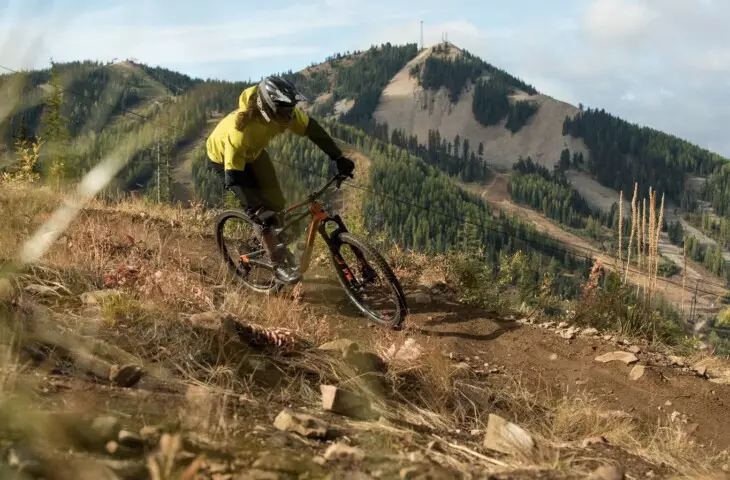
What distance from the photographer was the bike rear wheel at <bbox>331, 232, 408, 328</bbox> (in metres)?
6.77

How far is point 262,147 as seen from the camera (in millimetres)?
7133

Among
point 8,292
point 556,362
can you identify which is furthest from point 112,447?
point 556,362

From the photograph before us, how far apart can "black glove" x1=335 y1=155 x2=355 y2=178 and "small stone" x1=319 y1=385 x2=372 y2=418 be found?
3.49m

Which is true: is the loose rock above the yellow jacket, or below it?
below

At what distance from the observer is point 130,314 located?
479 centimetres

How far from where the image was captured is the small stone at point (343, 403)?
12.7 ft

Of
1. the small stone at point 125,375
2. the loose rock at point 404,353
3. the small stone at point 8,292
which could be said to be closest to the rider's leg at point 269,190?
the loose rock at point 404,353

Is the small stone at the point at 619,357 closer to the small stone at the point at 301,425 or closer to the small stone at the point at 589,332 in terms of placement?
the small stone at the point at 589,332

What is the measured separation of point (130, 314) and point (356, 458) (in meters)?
2.73

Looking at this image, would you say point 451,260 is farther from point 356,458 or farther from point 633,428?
point 356,458

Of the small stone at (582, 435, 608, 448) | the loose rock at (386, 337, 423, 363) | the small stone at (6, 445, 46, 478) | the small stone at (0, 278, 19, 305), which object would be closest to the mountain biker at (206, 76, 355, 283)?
the loose rock at (386, 337, 423, 363)

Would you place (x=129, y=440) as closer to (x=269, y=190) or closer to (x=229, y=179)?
(x=229, y=179)

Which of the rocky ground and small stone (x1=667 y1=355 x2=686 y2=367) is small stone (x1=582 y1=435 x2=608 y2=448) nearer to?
the rocky ground

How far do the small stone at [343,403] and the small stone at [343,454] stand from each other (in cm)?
110
